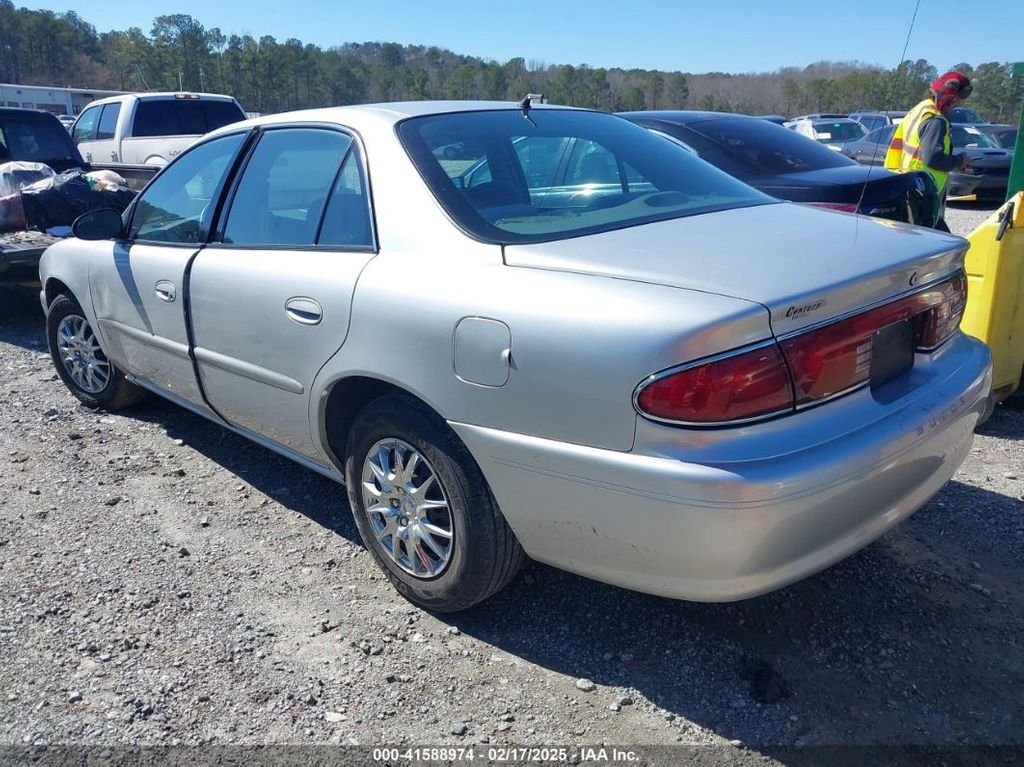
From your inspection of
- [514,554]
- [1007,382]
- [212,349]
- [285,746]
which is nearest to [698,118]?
[1007,382]

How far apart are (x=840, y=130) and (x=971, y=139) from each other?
4804 mm

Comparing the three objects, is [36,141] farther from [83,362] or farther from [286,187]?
[286,187]

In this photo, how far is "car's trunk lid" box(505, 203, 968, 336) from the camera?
87.8 inches

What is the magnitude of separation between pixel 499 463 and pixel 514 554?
1.31 feet

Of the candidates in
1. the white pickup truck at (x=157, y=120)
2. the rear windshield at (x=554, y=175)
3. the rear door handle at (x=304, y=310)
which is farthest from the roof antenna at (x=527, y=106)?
the white pickup truck at (x=157, y=120)

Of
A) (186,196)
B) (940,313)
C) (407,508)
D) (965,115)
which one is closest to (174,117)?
(186,196)

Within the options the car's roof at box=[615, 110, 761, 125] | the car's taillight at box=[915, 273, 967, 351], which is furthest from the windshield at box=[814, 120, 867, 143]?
the car's taillight at box=[915, 273, 967, 351]

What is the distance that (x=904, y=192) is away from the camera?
5.93 meters

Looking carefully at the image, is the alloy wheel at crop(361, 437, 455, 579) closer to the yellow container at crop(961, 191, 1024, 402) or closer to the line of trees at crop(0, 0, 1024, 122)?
the yellow container at crop(961, 191, 1024, 402)

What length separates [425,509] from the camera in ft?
9.21

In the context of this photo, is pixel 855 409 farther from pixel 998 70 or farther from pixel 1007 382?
pixel 998 70

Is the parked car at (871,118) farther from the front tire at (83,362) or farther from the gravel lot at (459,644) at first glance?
the front tire at (83,362)

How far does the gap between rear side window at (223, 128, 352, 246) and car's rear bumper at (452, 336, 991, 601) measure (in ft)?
4.13

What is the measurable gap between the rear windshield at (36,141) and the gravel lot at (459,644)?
6.93 m
